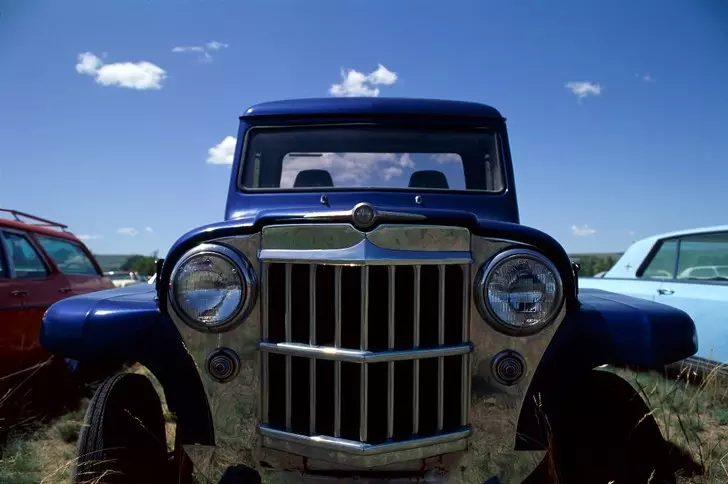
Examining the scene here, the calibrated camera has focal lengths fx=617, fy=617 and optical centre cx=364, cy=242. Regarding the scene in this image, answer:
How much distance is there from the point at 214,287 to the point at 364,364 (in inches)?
23.9

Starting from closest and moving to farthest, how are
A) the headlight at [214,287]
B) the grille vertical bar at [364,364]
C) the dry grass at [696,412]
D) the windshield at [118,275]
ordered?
the grille vertical bar at [364,364]
the headlight at [214,287]
the dry grass at [696,412]
the windshield at [118,275]

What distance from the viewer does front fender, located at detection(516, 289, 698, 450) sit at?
2.29m

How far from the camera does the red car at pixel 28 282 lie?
4480 millimetres

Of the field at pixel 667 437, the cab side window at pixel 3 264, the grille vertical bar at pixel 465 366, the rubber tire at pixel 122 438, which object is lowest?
the field at pixel 667 437

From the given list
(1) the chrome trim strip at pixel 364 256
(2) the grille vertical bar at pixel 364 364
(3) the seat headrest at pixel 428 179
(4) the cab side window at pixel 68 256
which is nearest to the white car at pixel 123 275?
(4) the cab side window at pixel 68 256

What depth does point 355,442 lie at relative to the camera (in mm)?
2082

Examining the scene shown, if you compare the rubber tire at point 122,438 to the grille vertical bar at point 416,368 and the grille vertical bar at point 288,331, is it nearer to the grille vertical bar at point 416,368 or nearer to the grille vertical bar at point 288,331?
the grille vertical bar at point 288,331

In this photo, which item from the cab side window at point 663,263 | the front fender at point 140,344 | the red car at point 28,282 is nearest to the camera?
the front fender at point 140,344

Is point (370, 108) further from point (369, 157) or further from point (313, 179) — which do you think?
point (313, 179)

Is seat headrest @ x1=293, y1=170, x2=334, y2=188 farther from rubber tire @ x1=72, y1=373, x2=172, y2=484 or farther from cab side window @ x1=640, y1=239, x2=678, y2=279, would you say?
cab side window @ x1=640, y1=239, x2=678, y2=279

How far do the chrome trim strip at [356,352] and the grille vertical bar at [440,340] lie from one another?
0.11 feet

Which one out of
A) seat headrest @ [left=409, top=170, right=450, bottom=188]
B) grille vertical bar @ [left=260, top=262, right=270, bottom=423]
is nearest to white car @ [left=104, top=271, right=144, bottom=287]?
seat headrest @ [left=409, top=170, right=450, bottom=188]

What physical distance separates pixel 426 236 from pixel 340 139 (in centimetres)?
156

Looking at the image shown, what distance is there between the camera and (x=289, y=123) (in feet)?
11.6
